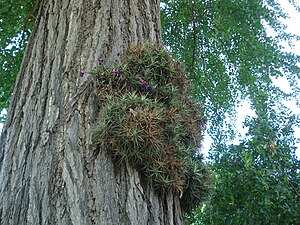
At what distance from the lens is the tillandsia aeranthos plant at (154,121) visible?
1552 millimetres

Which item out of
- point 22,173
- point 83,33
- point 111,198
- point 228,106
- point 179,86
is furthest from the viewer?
point 228,106

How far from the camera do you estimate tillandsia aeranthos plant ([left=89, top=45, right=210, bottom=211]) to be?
1.55m

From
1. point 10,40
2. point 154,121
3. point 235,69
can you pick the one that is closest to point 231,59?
point 235,69

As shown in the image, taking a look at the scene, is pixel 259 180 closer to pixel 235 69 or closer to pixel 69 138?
pixel 235 69

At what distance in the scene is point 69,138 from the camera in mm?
1656

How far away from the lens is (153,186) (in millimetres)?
1576

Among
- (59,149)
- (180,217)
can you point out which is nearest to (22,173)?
(59,149)

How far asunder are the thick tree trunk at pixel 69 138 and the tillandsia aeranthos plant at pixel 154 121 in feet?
0.22

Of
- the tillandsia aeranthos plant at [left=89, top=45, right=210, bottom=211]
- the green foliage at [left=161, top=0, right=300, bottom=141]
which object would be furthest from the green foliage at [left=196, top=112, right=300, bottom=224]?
the tillandsia aeranthos plant at [left=89, top=45, right=210, bottom=211]

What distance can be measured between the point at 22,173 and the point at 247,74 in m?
3.59

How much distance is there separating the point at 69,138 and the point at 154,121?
361 millimetres

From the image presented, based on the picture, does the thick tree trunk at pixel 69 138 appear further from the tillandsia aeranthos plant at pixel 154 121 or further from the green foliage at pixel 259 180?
the green foliage at pixel 259 180

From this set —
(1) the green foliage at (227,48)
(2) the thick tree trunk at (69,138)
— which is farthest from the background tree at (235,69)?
(2) the thick tree trunk at (69,138)

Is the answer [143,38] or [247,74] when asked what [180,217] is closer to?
[143,38]
